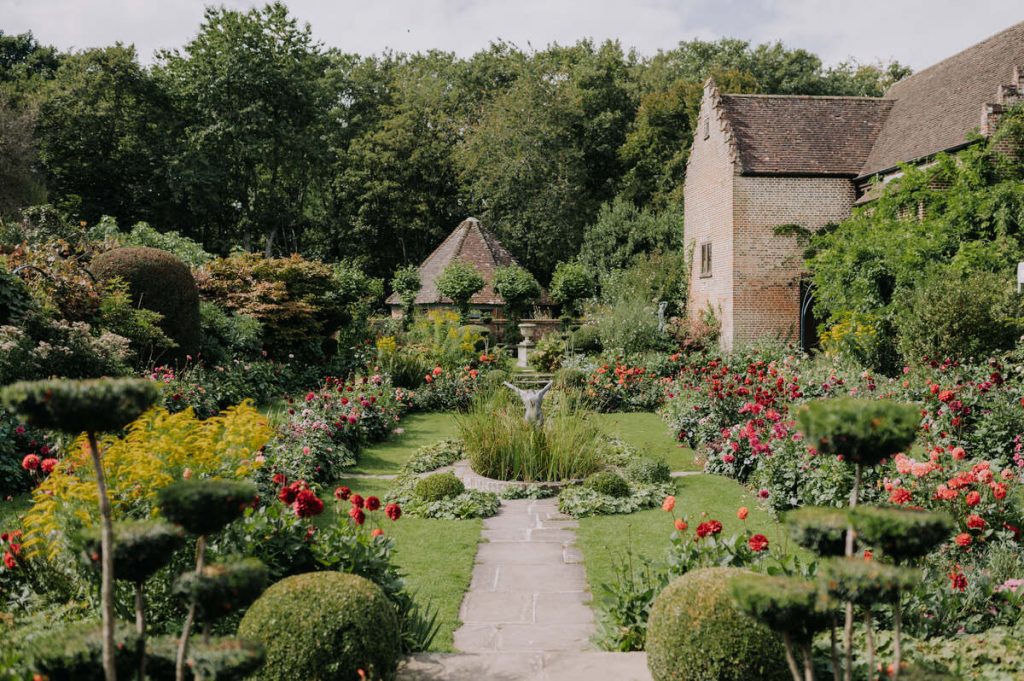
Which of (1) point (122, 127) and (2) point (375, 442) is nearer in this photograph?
(2) point (375, 442)

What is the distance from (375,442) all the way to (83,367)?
4.38 m

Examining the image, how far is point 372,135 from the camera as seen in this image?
37.5m

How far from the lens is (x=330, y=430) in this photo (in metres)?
10.3

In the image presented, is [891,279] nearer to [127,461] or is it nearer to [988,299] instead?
[988,299]

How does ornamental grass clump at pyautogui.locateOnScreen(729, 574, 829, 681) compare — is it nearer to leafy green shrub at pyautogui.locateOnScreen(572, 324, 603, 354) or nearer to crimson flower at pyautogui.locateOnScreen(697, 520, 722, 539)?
crimson flower at pyautogui.locateOnScreen(697, 520, 722, 539)

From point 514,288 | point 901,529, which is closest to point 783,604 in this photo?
point 901,529

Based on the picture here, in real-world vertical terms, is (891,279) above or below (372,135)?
below

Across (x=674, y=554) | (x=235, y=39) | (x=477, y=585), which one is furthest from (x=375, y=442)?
(x=235, y=39)

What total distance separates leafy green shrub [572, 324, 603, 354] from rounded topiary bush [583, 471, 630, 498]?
12.8m

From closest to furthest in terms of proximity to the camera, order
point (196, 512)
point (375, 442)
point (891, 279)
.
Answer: point (196, 512), point (375, 442), point (891, 279)

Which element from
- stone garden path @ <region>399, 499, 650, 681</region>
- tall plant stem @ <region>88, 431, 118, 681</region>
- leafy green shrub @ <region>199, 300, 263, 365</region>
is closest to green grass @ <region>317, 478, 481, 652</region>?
stone garden path @ <region>399, 499, 650, 681</region>

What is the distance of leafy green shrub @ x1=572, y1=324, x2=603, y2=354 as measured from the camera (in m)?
22.0

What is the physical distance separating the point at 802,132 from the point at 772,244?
356cm

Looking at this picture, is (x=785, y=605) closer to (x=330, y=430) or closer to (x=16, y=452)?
(x=330, y=430)
